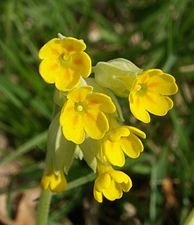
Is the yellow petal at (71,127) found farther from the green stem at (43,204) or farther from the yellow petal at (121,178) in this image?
the green stem at (43,204)

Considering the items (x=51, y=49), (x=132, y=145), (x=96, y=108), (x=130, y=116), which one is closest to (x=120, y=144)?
(x=132, y=145)

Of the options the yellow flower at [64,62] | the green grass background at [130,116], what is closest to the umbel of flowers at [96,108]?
the yellow flower at [64,62]

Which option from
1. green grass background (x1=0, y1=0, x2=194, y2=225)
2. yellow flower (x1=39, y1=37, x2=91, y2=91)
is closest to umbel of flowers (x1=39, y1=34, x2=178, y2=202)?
yellow flower (x1=39, y1=37, x2=91, y2=91)

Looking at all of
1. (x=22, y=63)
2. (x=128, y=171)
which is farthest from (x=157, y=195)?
(x=22, y=63)

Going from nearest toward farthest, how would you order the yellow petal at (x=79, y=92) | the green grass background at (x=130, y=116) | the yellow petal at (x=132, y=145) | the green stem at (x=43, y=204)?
the yellow petal at (x=79, y=92) → the yellow petal at (x=132, y=145) → the green stem at (x=43, y=204) → the green grass background at (x=130, y=116)

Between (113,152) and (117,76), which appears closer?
Result: (113,152)

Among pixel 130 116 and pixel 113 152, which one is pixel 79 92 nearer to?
pixel 113 152

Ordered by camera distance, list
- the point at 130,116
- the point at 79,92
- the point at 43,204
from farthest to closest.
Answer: the point at 130,116
the point at 43,204
the point at 79,92
